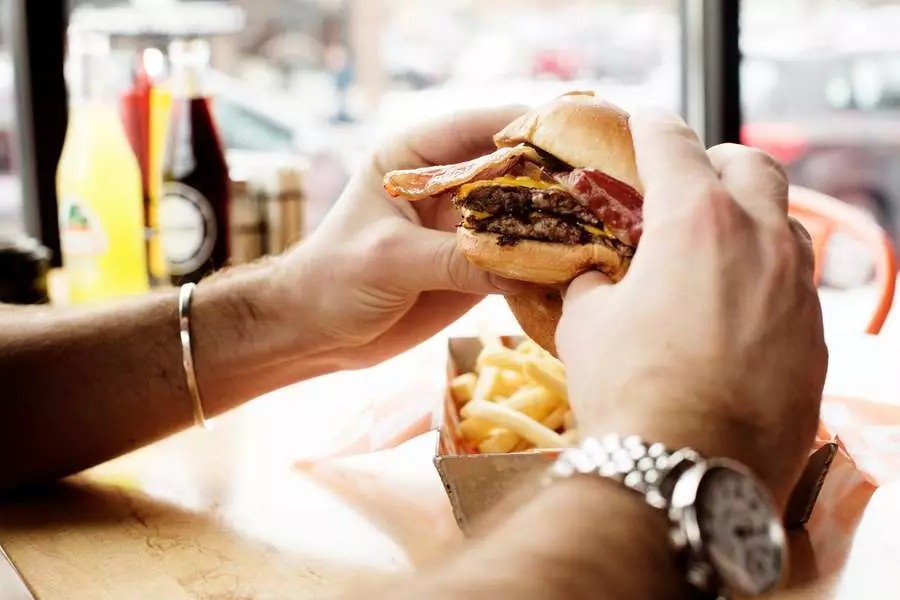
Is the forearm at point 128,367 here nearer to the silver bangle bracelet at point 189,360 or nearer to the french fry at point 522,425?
the silver bangle bracelet at point 189,360

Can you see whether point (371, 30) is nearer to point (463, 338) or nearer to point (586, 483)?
point (463, 338)

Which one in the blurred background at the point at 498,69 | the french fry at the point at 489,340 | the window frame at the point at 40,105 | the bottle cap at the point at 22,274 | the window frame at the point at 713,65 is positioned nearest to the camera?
the french fry at the point at 489,340

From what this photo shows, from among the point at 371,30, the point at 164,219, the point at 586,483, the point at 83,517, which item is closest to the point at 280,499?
the point at 83,517

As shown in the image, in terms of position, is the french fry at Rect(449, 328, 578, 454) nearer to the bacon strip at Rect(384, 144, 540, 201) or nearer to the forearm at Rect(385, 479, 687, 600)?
the bacon strip at Rect(384, 144, 540, 201)

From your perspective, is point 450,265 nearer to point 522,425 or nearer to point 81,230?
point 522,425

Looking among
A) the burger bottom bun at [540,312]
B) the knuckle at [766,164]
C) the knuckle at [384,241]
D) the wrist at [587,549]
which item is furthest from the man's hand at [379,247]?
the wrist at [587,549]

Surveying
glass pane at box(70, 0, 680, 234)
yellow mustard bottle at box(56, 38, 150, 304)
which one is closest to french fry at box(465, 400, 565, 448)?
yellow mustard bottle at box(56, 38, 150, 304)
